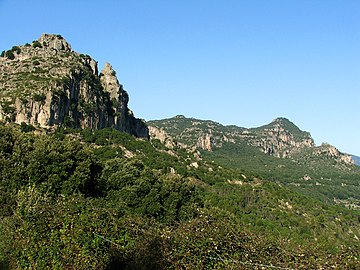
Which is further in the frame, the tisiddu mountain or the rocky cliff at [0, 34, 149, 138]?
the rocky cliff at [0, 34, 149, 138]

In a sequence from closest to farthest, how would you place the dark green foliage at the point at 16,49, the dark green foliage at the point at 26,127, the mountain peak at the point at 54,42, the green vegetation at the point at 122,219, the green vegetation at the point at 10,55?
the green vegetation at the point at 122,219 < the dark green foliage at the point at 26,127 < the green vegetation at the point at 10,55 < the dark green foliage at the point at 16,49 < the mountain peak at the point at 54,42

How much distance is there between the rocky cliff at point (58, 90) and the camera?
67.0 m

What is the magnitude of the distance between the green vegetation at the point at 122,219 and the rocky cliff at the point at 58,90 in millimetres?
4964

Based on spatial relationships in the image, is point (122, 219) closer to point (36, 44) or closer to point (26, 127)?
point (26, 127)

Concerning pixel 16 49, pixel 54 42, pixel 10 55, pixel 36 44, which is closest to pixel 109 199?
pixel 10 55

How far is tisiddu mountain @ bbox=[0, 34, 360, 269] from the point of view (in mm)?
11633

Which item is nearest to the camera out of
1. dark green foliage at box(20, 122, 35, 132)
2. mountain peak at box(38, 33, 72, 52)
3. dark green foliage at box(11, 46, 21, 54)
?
dark green foliage at box(20, 122, 35, 132)

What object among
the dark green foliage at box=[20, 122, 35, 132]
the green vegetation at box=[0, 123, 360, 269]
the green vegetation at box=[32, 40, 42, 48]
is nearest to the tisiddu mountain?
the green vegetation at box=[0, 123, 360, 269]

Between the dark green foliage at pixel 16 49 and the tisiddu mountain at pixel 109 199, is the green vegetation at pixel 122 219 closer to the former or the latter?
the tisiddu mountain at pixel 109 199

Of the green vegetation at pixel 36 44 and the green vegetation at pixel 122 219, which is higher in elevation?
the green vegetation at pixel 36 44

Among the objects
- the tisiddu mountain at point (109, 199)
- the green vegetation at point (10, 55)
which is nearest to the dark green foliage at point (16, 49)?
the tisiddu mountain at point (109, 199)

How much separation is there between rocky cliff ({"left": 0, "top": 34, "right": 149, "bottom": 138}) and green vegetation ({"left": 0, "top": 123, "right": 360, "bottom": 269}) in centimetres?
496

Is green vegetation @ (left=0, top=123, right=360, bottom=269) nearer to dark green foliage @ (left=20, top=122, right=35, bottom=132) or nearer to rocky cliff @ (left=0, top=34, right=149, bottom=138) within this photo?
dark green foliage @ (left=20, top=122, right=35, bottom=132)

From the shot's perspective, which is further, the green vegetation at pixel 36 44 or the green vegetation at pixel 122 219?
the green vegetation at pixel 36 44
